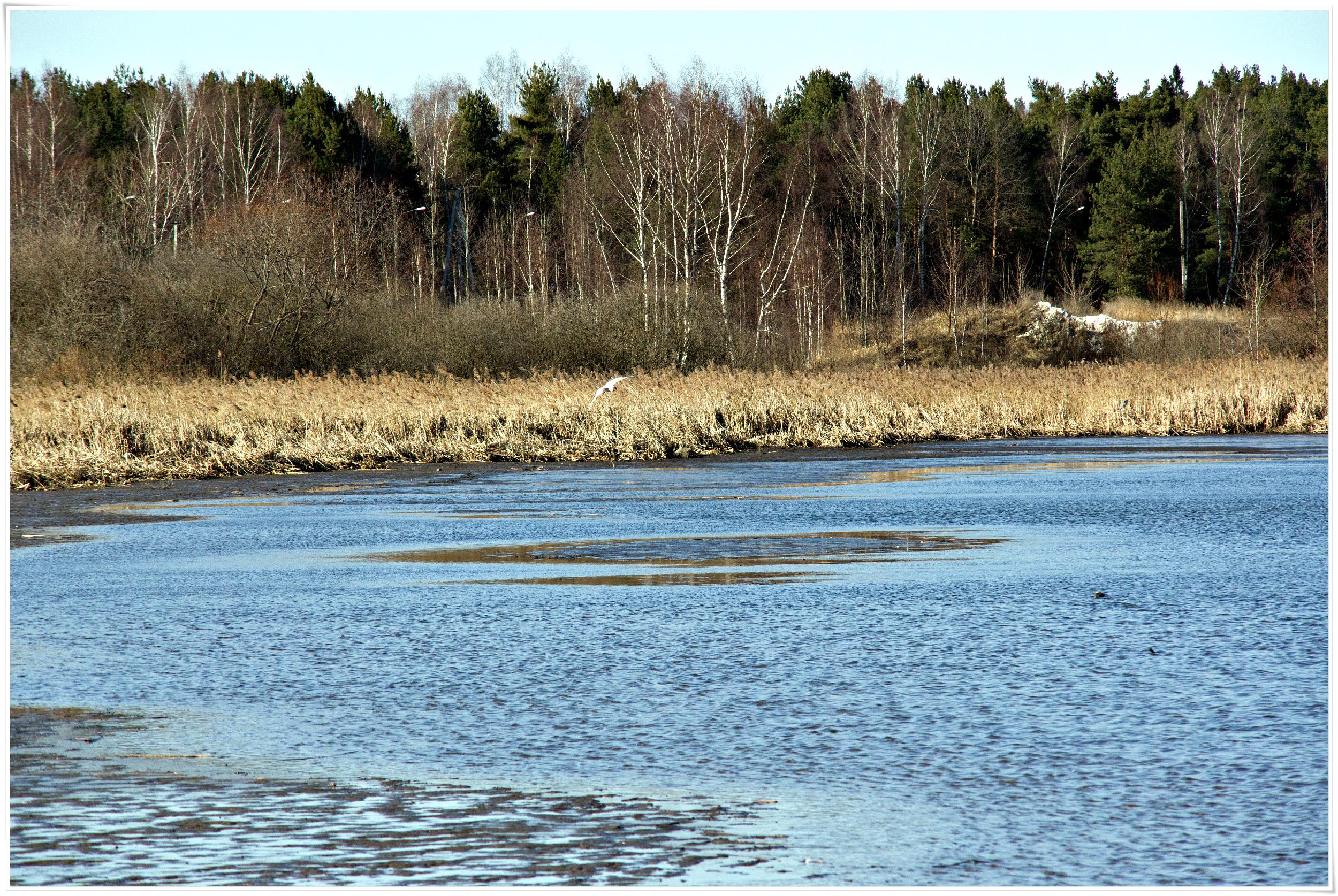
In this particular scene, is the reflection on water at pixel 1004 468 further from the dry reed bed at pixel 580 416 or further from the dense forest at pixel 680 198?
the dense forest at pixel 680 198

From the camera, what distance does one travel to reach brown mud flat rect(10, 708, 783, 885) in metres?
4.23

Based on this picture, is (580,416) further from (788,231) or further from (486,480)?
(788,231)

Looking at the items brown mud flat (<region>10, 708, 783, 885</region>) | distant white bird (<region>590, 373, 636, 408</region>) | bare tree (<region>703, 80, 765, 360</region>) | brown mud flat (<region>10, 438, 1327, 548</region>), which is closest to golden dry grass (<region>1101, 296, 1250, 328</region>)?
bare tree (<region>703, 80, 765, 360</region>)

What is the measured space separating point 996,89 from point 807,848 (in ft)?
209

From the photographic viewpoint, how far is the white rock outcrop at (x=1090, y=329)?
2064 inches

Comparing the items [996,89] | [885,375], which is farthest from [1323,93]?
[885,375]

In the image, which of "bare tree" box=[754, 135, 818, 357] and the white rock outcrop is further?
the white rock outcrop

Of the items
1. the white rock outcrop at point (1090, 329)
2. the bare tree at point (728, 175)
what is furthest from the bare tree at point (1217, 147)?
the bare tree at point (728, 175)

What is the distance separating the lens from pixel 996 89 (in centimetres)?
6431

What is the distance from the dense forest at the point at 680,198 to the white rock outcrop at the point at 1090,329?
297 centimetres

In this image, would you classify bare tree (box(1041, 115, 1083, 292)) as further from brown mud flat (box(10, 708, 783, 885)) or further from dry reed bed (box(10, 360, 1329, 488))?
brown mud flat (box(10, 708, 783, 885))

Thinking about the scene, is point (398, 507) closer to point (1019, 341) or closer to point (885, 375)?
point (885, 375)

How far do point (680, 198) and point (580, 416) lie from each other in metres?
22.9

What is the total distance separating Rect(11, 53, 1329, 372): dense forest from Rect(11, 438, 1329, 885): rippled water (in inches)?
995
